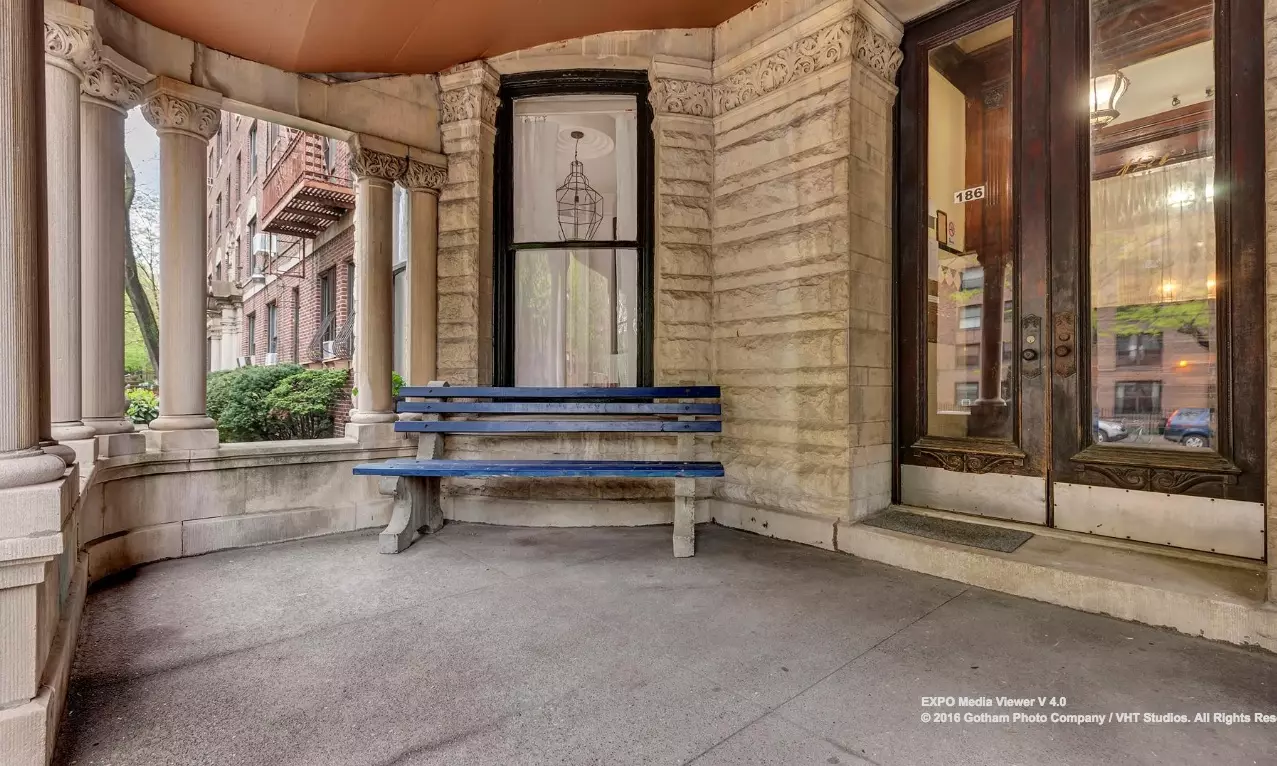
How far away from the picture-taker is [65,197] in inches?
133

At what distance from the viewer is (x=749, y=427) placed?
473 cm

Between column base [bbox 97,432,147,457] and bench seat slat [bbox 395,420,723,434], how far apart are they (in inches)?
60.5

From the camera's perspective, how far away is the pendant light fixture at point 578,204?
212 inches

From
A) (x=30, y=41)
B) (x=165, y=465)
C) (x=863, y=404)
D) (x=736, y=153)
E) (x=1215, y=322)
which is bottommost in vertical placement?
(x=165, y=465)

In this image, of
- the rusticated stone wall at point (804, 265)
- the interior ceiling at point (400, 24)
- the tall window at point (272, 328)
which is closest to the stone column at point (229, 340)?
the tall window at point (272, 328)

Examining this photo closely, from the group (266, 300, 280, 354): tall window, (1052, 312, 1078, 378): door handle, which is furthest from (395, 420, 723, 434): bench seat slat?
(266, 300, 280, 354): tall window

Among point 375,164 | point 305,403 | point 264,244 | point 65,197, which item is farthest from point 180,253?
point 264,244

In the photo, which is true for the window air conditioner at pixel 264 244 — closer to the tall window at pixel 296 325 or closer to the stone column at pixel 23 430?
the tall window at pixel 296 325

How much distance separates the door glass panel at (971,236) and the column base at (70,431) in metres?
5.37

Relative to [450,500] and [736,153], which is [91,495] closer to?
[450,500]

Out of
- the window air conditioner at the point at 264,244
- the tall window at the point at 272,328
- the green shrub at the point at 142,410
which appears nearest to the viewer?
the green shrub at the point at 142,410

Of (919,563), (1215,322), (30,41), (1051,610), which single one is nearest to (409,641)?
(30,41)

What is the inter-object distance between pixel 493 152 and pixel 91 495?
3699 millimetres

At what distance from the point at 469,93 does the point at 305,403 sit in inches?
173
